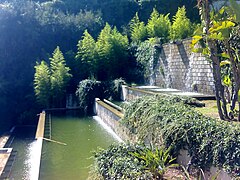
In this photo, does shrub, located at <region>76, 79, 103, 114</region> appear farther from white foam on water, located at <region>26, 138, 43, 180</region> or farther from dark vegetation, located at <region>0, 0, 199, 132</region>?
white foam on water, located at <region>26, 138, 43, 180</region>

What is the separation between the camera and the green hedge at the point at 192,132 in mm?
3547

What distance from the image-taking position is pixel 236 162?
3.42 m

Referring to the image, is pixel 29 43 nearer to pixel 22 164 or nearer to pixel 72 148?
pixel 22 164

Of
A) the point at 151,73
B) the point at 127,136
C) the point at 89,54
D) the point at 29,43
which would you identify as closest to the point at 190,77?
the point at 151,73

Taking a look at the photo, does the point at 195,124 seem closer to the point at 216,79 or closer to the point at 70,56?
the point at 216,79

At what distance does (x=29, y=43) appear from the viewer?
19.9 m

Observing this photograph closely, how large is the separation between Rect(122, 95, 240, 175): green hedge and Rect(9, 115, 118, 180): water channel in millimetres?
1324

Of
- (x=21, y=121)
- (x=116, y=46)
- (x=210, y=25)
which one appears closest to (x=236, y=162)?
(x=210, y=25)

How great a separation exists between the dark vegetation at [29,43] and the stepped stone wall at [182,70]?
323cm

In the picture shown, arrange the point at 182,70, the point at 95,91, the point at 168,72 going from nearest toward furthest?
the point at 182,70, the point at 168,72, the point at 95,91

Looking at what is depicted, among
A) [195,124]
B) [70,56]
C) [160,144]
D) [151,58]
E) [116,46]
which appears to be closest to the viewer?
[195,124]

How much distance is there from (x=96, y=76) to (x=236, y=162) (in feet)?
43.0

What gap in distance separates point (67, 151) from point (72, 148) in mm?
304

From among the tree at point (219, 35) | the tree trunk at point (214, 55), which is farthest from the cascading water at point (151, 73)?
the tree trunk at point (214, 55)
